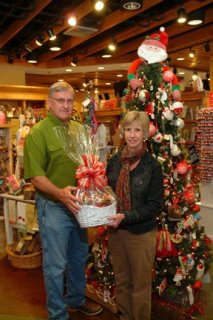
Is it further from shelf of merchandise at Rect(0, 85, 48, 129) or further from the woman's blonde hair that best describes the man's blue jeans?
shelf of merchandise at Rect(0, 85, 48, 129)

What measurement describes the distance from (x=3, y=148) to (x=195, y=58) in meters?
4.85

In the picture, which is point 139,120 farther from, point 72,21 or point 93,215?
point 72,21

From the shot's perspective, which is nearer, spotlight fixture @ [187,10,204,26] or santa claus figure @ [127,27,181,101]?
santa claus figure @ [127,27,181,101]

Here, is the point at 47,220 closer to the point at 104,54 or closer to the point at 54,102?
the point at 54,102

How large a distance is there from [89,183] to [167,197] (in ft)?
3.12

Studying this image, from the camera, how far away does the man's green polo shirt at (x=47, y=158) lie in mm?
2146

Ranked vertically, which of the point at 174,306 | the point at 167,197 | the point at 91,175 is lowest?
the point at 174,306

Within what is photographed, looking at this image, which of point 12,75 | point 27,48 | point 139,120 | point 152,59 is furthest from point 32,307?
point 12,75

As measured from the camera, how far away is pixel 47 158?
7.20ft

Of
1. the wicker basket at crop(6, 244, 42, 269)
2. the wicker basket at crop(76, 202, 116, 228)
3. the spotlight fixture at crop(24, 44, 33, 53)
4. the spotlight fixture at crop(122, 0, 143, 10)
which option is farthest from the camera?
the spotlight fixture at crop(24, 44, 33, 53)

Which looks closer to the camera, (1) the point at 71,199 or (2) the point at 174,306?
(1) the point at 71,199

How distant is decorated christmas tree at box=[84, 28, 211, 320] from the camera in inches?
103

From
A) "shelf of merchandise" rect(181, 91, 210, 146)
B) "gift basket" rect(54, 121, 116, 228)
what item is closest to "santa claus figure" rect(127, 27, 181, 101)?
"gift basket" rect(54, 121, 116, 228)

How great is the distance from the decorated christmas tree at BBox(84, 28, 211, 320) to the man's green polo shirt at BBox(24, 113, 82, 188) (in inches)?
27.8
